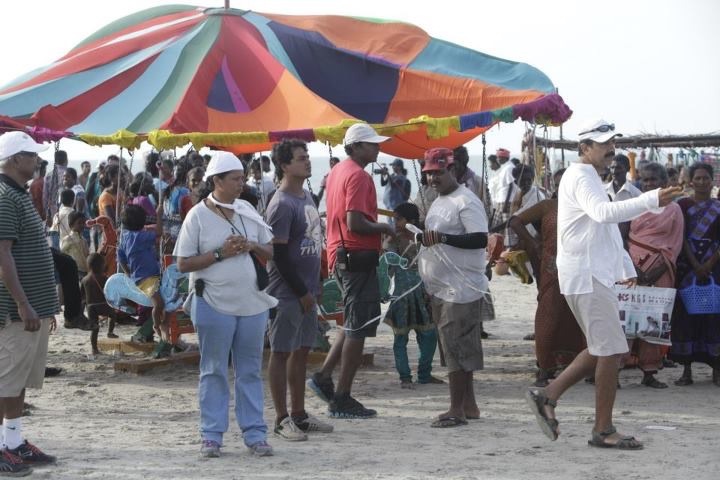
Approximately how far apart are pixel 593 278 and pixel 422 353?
9.80 ft

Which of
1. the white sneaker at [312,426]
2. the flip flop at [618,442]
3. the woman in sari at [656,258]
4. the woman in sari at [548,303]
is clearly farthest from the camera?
the woman in sari at [656,258]

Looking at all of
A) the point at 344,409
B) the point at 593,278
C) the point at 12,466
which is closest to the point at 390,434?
the point at 344,409

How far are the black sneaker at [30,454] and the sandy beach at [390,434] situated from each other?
0.27ft

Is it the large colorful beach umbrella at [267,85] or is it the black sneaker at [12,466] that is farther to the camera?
Answer: the large colorful beach umbrella at [267,85]

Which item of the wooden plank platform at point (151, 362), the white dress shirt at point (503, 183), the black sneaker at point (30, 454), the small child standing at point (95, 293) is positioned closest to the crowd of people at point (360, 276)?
the black sneaker at point (30, 454)

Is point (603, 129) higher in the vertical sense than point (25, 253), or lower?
higher

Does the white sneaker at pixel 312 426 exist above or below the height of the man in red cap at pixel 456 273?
below

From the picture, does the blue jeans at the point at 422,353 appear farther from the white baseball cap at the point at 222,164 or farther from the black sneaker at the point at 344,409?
the white baseball cap at the point at 222,164

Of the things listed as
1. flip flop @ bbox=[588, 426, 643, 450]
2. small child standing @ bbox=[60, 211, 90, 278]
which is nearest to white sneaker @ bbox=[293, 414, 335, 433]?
flip flop @ bbox=[588, 426, 643, 450]

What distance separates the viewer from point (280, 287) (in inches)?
287

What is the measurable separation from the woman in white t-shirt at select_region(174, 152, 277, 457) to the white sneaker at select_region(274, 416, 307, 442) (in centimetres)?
43

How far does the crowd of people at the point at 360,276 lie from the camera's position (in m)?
6.61

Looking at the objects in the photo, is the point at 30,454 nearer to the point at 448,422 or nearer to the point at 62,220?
the point at 448,422

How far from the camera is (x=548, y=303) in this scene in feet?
29.4
